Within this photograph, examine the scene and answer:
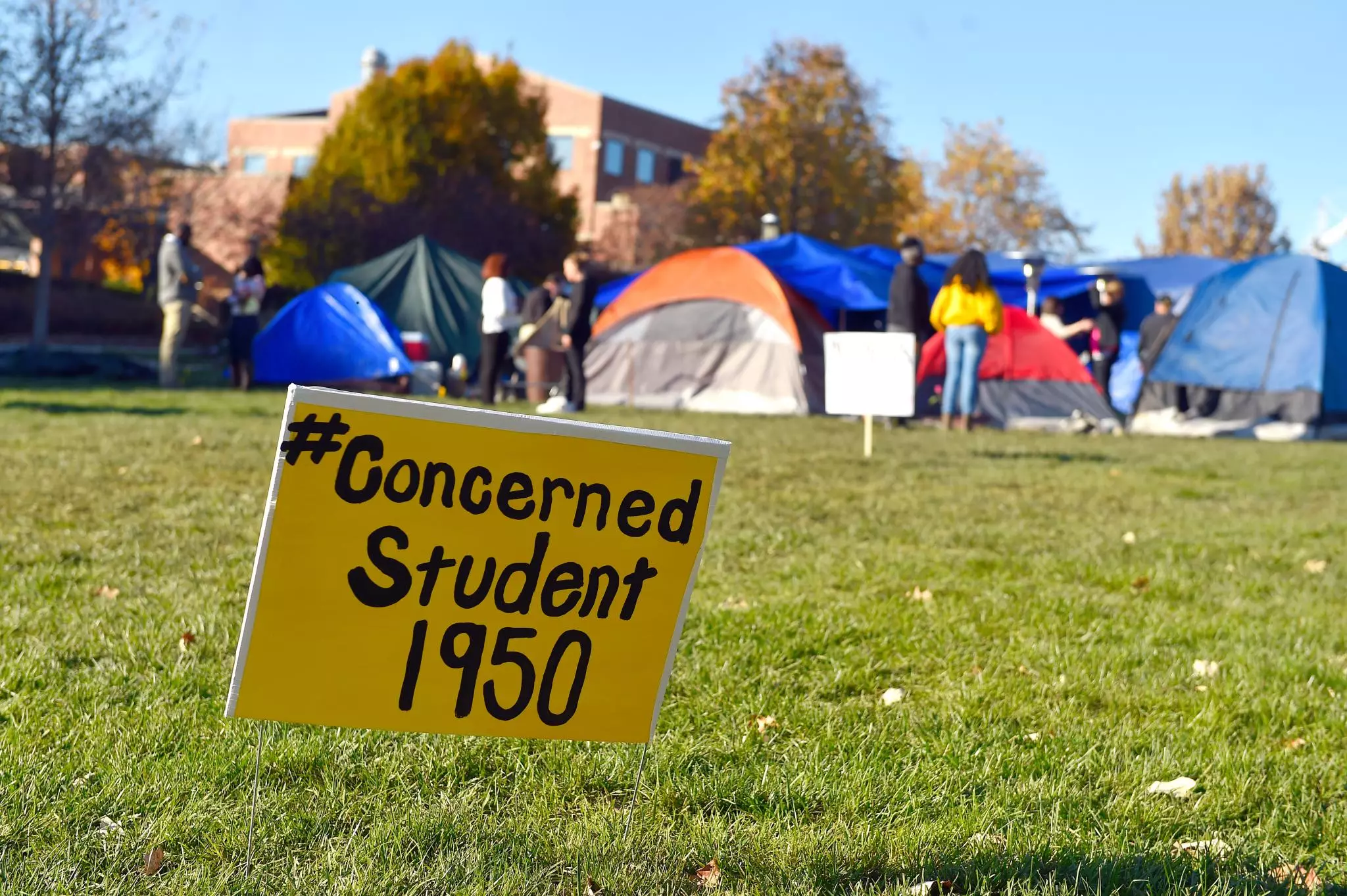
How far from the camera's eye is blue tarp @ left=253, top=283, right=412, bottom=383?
62.4 ft

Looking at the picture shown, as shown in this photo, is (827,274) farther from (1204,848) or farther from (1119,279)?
(1204,848)

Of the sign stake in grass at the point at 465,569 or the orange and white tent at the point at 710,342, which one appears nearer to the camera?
the sign stake in grass at the point at 465,569

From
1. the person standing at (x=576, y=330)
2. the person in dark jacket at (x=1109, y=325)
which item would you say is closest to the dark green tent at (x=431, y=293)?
the person standing at (x=576, y=330)

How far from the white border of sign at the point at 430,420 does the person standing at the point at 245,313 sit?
15.9m

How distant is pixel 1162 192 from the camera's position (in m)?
72.6

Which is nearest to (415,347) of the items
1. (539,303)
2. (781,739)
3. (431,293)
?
(539,303)

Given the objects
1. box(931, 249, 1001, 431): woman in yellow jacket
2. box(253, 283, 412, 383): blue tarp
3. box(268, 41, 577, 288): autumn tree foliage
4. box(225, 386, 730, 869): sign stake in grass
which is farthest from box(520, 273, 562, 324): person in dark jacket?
box(268, 41, 577, 288): autumn tree foliage

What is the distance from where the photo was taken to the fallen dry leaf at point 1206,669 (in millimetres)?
4441

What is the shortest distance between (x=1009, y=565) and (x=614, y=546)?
13.6 feet

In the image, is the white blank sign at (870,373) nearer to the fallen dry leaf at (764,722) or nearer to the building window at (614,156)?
the fallen dry leaf at (764,722)

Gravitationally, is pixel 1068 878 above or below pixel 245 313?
below

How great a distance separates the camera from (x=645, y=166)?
219 ft

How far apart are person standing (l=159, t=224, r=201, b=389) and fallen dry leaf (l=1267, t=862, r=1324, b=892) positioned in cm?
1575

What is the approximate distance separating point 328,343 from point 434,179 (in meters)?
22.3
